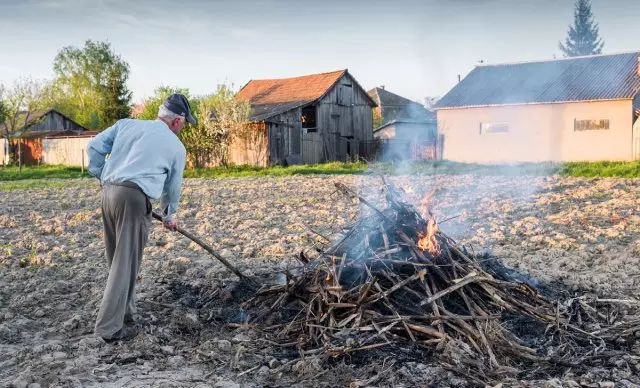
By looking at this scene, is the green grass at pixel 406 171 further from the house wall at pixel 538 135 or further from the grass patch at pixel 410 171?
the house wall at pixel 538 135

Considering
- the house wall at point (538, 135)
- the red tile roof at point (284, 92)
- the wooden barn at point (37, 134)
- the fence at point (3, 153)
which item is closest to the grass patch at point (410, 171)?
the house wall at point (538, 135)

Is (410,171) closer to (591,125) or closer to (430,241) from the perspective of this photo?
(591,125)

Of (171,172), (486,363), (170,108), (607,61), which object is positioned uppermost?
(607,61)

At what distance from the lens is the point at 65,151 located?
122 feet

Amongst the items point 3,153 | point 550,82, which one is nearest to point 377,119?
point 550,82

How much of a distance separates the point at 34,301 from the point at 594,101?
24259 mm

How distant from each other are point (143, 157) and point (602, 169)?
2010 centimetres

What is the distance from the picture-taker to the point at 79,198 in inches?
641

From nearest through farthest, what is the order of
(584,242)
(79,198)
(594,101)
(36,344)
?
(36,344) < (584,242) < (79,198) < (594,101)

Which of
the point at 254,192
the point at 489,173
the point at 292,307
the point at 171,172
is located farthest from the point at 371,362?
the point at 489,173

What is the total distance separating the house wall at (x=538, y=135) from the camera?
82.0 ft

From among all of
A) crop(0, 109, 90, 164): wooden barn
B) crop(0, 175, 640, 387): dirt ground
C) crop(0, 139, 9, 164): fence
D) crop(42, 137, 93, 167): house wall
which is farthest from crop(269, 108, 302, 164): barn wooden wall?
crop(0, 139, 9, 164): fence

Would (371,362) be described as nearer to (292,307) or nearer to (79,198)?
(292,307)

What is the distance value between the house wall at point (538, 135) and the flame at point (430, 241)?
22.3 metres
